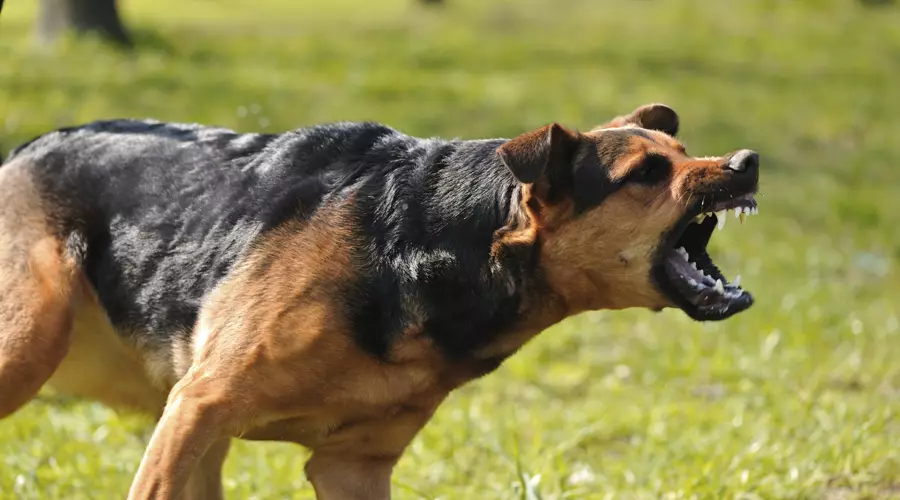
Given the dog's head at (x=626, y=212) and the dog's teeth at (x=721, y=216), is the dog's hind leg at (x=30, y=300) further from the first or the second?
the dog's teeth at (x=721, y=216)

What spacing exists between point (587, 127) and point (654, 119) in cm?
921

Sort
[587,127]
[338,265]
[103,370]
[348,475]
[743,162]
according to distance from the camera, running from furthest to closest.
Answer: [587,127]
[103,370]
[348,475]
[338,265]
[743,162]

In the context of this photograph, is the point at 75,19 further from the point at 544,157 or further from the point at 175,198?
the point at 544,157

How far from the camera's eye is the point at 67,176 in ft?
15.5

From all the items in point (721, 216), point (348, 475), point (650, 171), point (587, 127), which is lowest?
point (587, 127)

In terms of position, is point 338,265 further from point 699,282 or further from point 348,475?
point 699,282

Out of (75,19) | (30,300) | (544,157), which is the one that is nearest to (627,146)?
(544,157)

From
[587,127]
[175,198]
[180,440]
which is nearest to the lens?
[180,440]

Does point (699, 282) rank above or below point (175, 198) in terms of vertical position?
above

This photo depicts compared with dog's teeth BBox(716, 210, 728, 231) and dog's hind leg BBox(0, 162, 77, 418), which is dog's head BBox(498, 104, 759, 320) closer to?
dog's teeth BBox(716, 210, 728, 231)

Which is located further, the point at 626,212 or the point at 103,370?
the point at 103,370

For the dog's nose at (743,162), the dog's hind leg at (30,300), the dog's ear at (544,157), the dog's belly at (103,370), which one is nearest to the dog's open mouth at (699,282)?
the dog's nose at (743,162)

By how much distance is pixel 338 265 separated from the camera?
4090 millimetres

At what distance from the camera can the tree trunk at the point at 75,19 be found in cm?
1337
